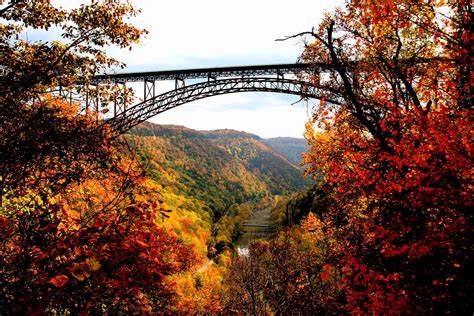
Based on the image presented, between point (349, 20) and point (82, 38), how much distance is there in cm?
785

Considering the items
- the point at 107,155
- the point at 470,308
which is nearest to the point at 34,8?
the point at 107,155

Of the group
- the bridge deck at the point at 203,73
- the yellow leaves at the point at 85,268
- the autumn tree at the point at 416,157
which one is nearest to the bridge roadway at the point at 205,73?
Answer: the bridge deck at the point at 203,73

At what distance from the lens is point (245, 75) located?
27359 millimetres

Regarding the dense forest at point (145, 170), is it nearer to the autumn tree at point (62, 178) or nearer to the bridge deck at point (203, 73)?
the autumn tree at point (62, 178)

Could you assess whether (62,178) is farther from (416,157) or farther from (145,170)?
(416,157)

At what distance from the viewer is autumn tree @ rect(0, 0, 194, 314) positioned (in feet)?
16.8

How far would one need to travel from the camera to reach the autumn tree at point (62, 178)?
16.8 feet

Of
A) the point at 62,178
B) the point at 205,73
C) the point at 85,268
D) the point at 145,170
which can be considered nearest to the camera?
the point at 85,268

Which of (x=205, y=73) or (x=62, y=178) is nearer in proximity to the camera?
(x=62, y=178)

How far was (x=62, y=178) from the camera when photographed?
24.4 feet

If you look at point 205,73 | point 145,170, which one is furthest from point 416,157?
point 205,73

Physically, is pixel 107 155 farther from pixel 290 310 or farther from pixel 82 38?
pixel 290 310

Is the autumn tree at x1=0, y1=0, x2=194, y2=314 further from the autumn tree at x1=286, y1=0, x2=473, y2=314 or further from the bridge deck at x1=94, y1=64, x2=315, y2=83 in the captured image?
the bridge deck at x1=94, y1=64, x2=315, y2=83

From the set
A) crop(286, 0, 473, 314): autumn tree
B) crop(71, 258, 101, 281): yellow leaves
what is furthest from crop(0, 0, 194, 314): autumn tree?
crop(286, 0, 473, 314): autumn tree
